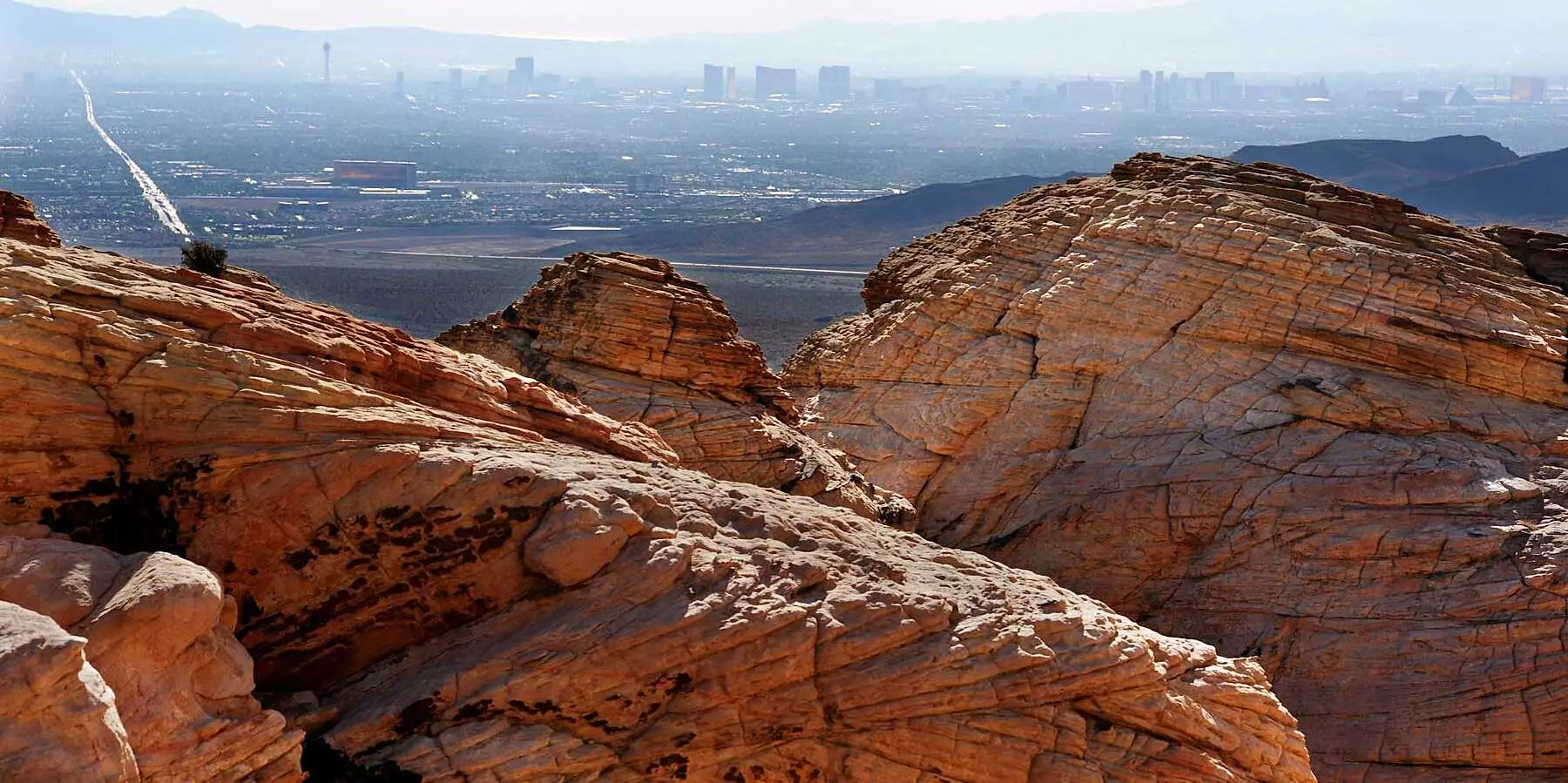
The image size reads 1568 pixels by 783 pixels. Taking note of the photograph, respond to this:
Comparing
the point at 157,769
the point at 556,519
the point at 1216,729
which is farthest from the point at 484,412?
the point at 1216,729

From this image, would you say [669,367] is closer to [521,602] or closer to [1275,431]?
[1275,431]

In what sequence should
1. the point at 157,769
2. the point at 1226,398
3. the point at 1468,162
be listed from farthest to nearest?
1. the point at 1468,162
2. the point at 1226,398
3. the point at 157,769

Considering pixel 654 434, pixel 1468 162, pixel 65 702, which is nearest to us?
pixel 65 702

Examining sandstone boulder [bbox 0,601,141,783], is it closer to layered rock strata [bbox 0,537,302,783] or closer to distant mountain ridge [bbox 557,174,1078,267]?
layered rock strata [bbox 0,537,302,783]

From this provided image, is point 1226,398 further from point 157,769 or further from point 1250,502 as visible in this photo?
point 157,769

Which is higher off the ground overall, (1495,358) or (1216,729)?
(1495,358)

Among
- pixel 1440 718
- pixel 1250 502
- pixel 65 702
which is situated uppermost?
pixel 65 702

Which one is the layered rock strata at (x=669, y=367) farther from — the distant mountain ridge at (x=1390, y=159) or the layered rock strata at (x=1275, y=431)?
the distant mountain ridge at (x=1390, y=159)
